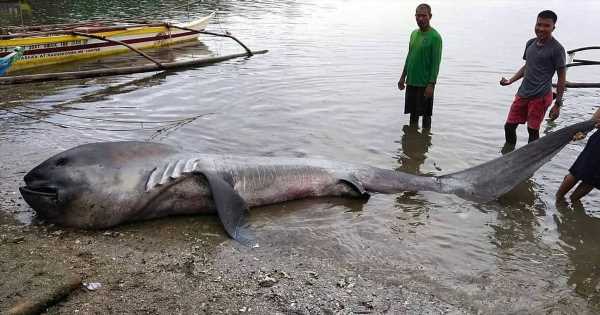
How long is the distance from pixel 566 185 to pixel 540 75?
168 centimetres

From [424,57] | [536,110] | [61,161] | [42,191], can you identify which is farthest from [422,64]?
[42,191]

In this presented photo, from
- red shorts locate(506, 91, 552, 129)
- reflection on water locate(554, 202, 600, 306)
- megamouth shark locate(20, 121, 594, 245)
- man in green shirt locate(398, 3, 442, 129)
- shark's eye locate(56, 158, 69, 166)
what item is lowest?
reflection on water locate(554, 202, 600, 306)

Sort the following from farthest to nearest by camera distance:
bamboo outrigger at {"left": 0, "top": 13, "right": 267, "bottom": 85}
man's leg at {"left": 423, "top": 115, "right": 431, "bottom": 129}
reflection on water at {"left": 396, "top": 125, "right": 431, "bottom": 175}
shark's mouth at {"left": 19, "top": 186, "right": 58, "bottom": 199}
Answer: bamboo outrigger at {"left": 0, "top": 13, "right": 267, "bottom": 85} < man's leg at {"left": 423, "top": 115, "right": 431, "bottom": 129} < reflection on water at {"left": 396, "top": 125, "right": 431, "bottom": 175} < shark's mouth at {"left": 19, "top": 186, "right": 58, "bottom": 199}

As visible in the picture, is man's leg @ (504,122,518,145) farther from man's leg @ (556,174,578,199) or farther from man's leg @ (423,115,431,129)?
man's leg @ (556,174,578,199)

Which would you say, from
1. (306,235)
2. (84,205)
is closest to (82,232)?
(84,205)

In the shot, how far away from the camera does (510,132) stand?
777 cm

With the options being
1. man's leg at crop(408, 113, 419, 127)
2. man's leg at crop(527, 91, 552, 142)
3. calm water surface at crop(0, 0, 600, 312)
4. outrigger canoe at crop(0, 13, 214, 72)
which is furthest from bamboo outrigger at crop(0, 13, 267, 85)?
man's leg at crop(527, 91, 552, 142)

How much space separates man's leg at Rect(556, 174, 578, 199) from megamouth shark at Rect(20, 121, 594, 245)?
47 cm

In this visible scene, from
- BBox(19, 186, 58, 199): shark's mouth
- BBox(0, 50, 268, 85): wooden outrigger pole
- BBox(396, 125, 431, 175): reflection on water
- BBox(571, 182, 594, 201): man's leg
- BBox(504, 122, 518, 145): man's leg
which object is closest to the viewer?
BBox(19, 186, 58, 199): shark's mouth

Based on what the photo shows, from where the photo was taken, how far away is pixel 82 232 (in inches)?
185

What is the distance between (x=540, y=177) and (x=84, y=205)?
5.78m

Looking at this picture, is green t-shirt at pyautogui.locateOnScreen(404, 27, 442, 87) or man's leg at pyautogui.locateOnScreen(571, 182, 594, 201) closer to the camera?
man's leg at pyautogui.locateOnScreen(571, 182, 594, 201)

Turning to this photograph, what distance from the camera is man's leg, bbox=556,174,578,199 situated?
5781 millimetres

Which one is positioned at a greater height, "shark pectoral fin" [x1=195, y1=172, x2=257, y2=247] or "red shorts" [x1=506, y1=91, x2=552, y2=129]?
"red shorts" [x1=506, y1=91, x2=552, y2=129]
